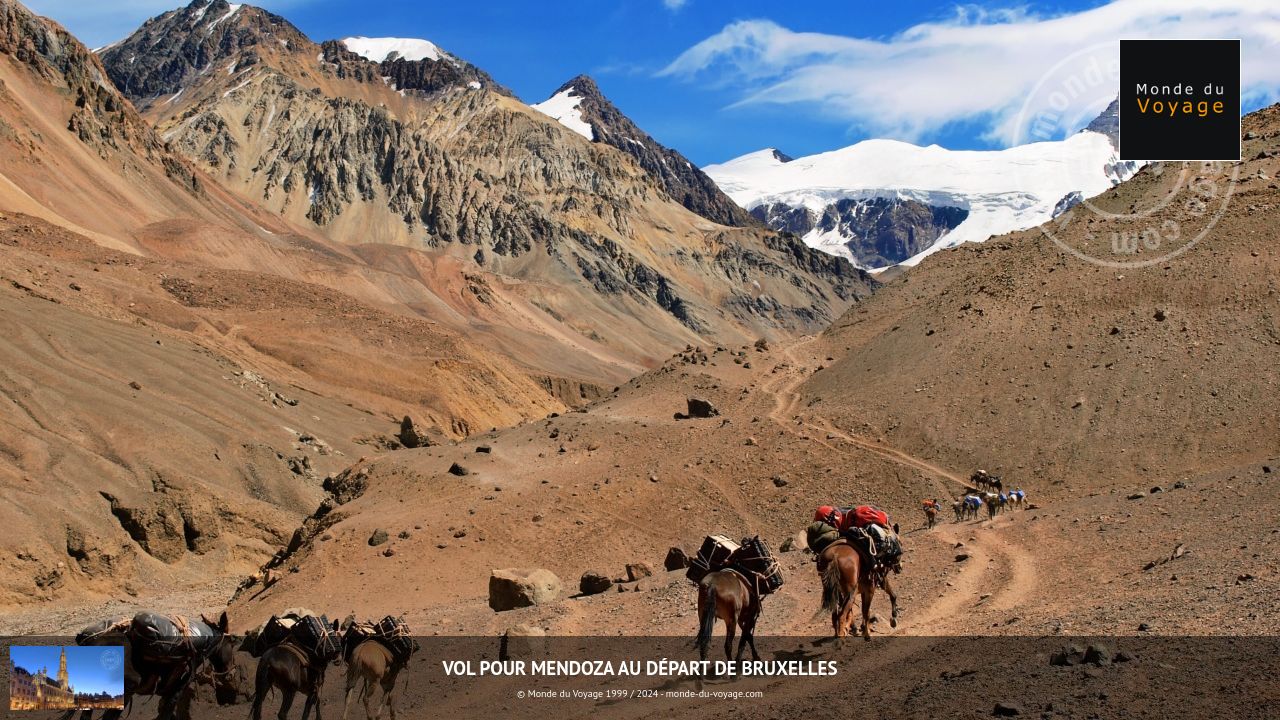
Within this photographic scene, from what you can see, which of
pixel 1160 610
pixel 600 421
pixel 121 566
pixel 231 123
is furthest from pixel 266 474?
pixel 231 123

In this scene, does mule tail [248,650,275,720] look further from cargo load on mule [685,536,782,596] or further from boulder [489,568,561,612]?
boulder [489,568,561,612]

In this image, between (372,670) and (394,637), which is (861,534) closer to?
(394,637)

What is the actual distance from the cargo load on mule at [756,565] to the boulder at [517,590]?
7.78m

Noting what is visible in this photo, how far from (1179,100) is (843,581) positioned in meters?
27.0

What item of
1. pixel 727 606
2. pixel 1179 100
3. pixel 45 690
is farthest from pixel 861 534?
pixel 1179 100

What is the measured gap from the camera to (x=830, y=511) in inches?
672

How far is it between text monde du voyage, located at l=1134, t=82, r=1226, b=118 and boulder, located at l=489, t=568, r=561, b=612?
2233cm

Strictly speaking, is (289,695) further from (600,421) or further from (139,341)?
(139,341)

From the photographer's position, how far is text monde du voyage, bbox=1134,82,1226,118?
1300 inches

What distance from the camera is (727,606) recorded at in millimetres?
14625

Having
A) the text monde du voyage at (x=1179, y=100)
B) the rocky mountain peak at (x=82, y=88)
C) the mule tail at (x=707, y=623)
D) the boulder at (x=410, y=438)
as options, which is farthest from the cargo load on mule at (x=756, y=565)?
the rocky mountain peak at (x=82, y=88)

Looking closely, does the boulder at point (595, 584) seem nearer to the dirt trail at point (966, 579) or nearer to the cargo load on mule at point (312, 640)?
the dirt trail at point (966, 579)

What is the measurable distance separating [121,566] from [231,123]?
141 m

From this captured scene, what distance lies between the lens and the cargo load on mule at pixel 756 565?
15133 millimetres
